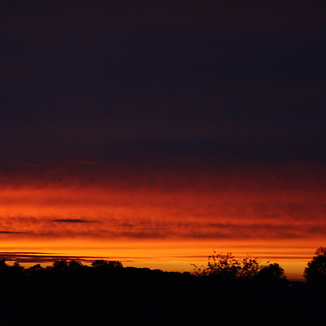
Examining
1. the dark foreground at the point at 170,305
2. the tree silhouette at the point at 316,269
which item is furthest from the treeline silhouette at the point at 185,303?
the tree silhouette at the point at 316,269

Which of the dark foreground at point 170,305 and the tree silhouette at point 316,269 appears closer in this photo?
the dark foreground at point 170,305

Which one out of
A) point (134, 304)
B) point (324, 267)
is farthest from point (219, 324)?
→ point (324, 267)

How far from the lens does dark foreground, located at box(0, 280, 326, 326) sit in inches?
1559

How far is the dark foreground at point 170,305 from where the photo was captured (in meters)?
39.6

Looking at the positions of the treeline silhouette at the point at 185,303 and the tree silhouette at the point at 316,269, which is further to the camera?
the tree silhouette at the point at 316,269

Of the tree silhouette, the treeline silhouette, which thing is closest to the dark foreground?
the treeline silhouette

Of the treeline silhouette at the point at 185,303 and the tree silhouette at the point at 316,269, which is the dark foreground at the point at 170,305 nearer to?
the treeline silhouette at the point at 185,303

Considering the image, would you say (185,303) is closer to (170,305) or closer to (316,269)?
(170,305)

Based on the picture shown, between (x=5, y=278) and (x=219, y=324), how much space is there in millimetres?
57489

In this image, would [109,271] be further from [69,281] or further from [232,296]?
[232,296]

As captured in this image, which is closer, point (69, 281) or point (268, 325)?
point (268, 325)

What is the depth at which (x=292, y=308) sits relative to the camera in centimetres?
4769

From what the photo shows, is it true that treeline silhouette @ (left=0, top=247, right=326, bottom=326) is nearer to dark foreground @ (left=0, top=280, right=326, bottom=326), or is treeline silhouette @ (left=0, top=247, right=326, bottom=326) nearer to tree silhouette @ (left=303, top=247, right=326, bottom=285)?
dark foreground @ (left=0, top=280, right=326, bottom=326)

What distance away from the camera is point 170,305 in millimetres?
49375
